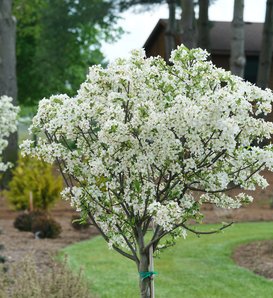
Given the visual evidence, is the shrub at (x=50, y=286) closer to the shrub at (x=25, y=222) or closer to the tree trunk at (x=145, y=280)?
the tree trunk at (x=145, y=280)

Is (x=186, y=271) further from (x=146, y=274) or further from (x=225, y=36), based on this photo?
(x=225, y=36)

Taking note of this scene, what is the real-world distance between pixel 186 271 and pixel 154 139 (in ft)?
19.8

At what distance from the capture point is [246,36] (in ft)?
96.5

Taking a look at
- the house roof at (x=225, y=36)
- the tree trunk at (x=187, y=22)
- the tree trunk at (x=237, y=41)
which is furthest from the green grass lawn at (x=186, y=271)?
the house roof at (x=225, y=36)

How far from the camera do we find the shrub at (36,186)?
17688mm

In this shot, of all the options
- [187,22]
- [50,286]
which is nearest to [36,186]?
[187,22]

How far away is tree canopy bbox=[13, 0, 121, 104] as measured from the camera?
29.9m

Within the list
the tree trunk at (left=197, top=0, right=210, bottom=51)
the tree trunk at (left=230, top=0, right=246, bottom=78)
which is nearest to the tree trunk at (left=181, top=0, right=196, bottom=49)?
the tree trunk at (left=230, top=0, right=246, bottom=78)

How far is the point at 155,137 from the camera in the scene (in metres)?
5.26

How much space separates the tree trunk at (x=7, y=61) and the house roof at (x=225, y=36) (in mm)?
7477

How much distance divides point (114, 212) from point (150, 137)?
803mm

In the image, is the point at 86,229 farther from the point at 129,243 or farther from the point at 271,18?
the point at 129,243

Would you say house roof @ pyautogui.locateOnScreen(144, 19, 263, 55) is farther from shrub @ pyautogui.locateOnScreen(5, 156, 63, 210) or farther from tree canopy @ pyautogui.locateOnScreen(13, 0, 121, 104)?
shrub @ pyautogui.locateOnScreen(5, 156, 63, 210)

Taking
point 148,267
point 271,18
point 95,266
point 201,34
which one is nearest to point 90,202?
point 148,267
